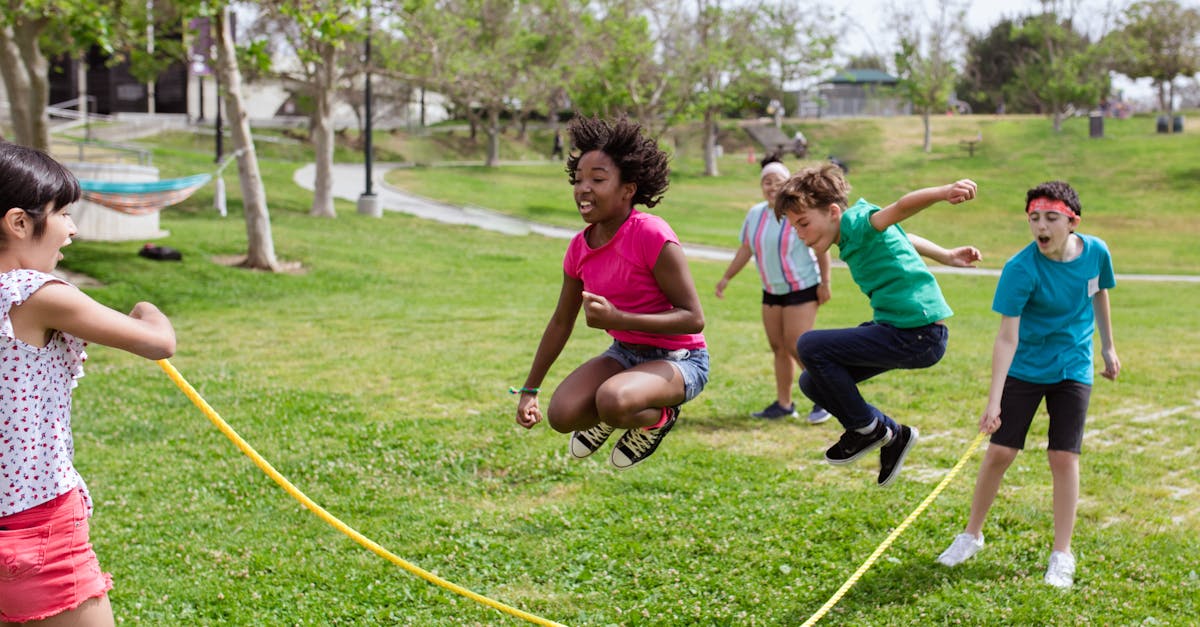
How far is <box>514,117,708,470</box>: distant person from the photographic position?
521 centimetres

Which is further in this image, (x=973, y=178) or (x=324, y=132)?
(x=973, y=178)

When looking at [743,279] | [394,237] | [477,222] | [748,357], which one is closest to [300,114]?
[477,222]

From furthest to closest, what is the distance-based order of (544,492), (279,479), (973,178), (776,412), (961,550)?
(973,178) → (776,412) → (544,492) → (961,550) → (279,479)

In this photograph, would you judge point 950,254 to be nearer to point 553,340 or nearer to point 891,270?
point 891,270

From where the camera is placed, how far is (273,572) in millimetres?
6918

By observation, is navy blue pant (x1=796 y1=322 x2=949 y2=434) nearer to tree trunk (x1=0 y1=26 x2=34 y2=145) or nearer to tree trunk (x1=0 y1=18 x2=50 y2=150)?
tree trunk (x1=0 y1=18 x2=50 y2=150)

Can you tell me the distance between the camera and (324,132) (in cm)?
3056

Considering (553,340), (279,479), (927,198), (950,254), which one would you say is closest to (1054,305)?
(950,254)

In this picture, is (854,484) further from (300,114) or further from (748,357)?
(300,114)

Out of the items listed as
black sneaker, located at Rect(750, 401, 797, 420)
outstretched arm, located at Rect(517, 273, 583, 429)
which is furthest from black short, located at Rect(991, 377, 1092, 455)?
black sneaker, located at Rect(750, 401, 797, 420)

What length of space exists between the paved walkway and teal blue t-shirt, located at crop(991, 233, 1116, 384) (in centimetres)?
1970

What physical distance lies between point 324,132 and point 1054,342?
2680 centimetres

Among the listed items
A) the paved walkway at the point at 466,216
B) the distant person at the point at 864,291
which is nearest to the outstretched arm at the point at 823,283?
the distant person at the point at 864,291

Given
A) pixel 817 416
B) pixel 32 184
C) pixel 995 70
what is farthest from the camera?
pixel 995 70
